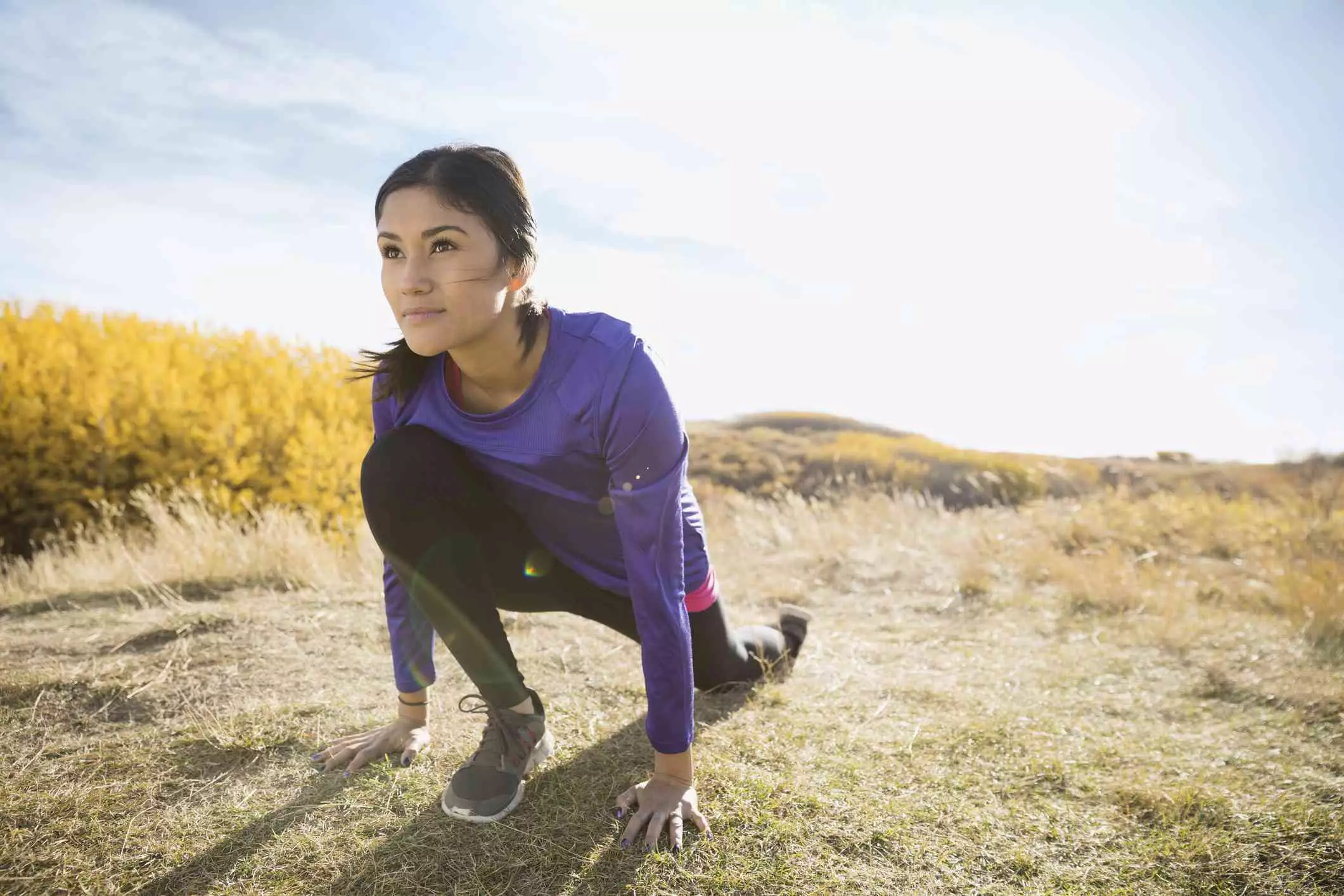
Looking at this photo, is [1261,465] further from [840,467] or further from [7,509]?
[7,509]

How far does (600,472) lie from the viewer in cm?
233

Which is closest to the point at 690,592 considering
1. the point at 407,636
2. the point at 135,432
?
the point at 407,636

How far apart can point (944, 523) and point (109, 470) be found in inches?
290

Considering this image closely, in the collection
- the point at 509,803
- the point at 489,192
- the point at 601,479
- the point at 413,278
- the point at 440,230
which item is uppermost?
the point at 489,192

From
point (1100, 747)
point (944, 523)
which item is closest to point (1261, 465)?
point (944, 523)

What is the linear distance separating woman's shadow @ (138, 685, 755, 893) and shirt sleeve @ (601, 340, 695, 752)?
32 centimetres

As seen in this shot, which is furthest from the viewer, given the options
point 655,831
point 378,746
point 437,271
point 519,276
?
point 378,746

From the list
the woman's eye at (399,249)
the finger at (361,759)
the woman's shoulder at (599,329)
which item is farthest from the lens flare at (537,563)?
the woman's eye at (399,249)

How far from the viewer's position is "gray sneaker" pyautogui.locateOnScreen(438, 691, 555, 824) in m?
2.12

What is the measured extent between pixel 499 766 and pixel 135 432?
5.59m

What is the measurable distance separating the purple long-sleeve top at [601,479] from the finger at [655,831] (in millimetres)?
157

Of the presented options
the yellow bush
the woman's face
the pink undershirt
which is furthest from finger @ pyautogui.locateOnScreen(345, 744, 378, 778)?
the yellow bush

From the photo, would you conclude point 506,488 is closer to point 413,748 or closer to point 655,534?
point 655,534

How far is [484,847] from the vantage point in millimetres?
2020
